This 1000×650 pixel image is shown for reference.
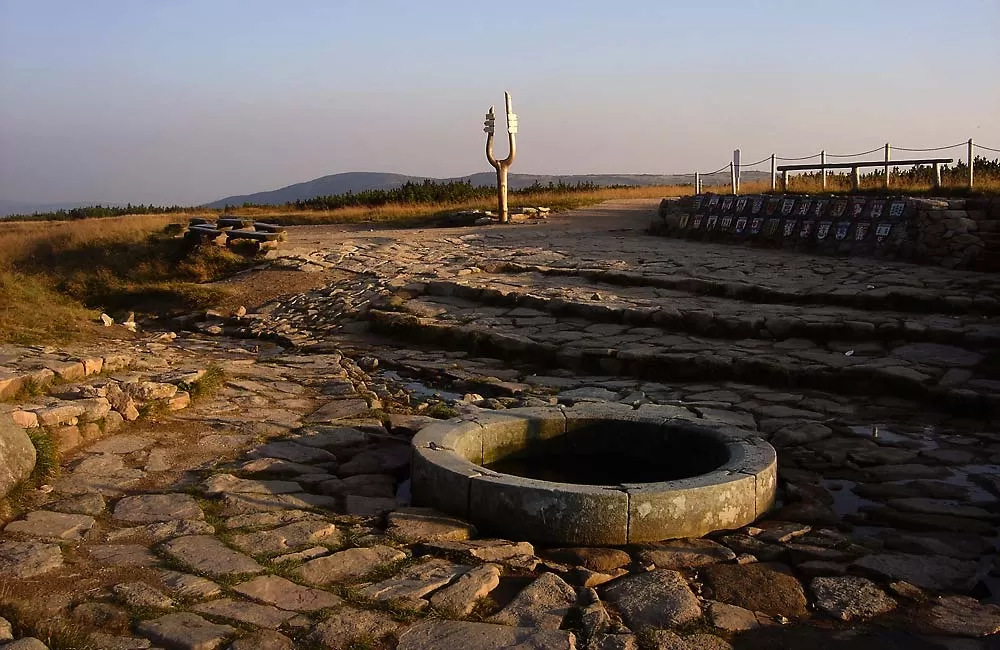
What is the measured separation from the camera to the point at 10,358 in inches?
262

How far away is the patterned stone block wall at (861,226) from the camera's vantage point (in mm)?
11812

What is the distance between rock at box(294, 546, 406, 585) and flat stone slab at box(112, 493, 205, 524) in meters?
0.84

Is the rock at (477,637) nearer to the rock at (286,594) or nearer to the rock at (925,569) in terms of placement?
the rock at (286,594)

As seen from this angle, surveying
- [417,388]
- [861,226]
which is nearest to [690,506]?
[417,388]

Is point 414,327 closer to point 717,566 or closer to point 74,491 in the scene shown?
point 74,491

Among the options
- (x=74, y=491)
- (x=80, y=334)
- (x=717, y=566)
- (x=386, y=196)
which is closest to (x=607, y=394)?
(x=717, y=566)

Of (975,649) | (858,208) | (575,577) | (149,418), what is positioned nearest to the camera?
(975,649)

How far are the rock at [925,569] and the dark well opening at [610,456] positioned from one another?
1360mm

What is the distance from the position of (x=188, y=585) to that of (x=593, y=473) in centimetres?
264

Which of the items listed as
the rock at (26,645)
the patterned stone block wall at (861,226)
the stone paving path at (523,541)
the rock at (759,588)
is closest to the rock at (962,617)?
the stone paving path at (523,541)

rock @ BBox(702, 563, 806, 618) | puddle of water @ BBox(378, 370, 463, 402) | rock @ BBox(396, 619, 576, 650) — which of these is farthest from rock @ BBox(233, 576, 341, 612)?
puddle of water @ BBox(378, 370, 463, 402)

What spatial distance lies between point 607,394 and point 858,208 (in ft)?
26.7

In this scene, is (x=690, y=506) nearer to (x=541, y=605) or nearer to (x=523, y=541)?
(x=523, y=541)

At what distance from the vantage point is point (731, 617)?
11.7ft
